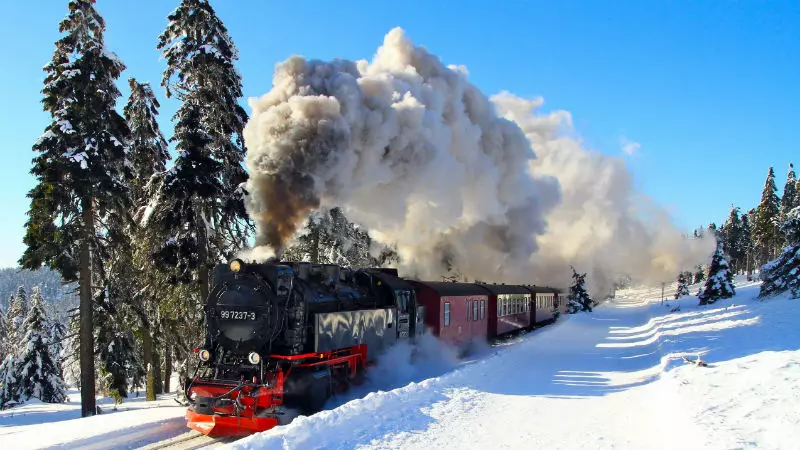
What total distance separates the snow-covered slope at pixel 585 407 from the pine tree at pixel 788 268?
12301 mm

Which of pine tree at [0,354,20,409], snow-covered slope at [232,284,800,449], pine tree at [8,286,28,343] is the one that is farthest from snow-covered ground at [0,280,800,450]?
pine tree at [8,286,28,343]

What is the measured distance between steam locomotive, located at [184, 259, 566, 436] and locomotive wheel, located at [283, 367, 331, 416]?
0.02 meters

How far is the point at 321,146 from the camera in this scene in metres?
12.9

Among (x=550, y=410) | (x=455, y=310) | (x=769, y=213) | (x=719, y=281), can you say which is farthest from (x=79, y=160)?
(x=769, y=213)

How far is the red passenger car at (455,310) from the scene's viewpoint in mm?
15891

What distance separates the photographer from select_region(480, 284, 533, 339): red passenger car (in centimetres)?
2161

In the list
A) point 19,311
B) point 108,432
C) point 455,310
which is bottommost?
point 19,311

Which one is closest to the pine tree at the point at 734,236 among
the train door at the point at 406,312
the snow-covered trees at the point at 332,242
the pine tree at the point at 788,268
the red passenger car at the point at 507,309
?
the pine tree at the point at 788,268

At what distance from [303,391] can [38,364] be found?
25.0m

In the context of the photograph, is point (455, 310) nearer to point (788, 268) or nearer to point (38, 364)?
point (788, 268)

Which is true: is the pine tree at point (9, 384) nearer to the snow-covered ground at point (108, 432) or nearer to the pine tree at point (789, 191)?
the snow-covered ground at point (108, 432)

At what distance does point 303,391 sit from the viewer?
9.49 m

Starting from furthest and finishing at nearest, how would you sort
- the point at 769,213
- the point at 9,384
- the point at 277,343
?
the point at 769,213 < the point at 9,384 < the point at 277,343

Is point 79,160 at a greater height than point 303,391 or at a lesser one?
greater
